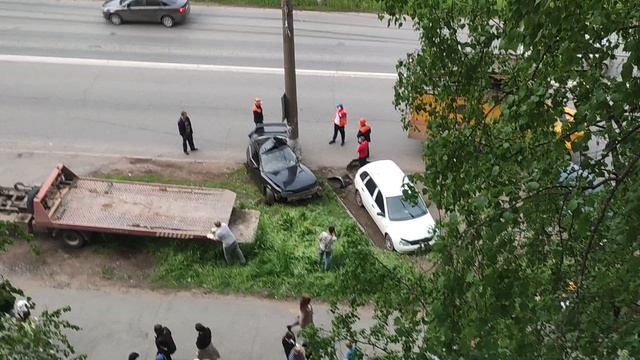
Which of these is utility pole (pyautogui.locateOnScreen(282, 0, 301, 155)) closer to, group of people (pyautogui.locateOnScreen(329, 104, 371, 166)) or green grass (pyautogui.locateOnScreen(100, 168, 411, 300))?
group of people (pyautogui.locateOnScreen(329, 104, 371, 166))

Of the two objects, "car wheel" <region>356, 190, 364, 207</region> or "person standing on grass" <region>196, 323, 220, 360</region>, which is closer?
"person standing on grass" <region>196, 323, 220, 360</region>

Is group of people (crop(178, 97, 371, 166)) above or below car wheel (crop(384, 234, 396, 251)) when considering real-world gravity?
above

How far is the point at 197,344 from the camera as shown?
1091 centimetres

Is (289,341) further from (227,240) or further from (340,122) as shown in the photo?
(340,122)

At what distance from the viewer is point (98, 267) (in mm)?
13219

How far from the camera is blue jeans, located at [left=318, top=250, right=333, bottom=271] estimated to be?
12930 mm

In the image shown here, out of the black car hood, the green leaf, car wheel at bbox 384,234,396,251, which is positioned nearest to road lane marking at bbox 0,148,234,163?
the black car hood

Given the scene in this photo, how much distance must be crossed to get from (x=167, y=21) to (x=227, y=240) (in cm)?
1436

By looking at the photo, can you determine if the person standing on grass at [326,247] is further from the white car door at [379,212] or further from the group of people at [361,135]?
the group of people at [361,135]

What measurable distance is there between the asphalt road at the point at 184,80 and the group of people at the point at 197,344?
24.0 ft

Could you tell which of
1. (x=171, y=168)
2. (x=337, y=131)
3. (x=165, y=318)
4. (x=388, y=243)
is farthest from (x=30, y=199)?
(x=337, y=131)

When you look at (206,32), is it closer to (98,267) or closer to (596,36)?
(98,267)

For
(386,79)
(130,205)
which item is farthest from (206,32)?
(130,205)

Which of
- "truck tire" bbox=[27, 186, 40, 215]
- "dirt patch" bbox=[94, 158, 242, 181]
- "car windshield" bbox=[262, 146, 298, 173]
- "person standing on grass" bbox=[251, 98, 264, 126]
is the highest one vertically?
"person standing on grass" bbox=[251, 98, 264, 126]
